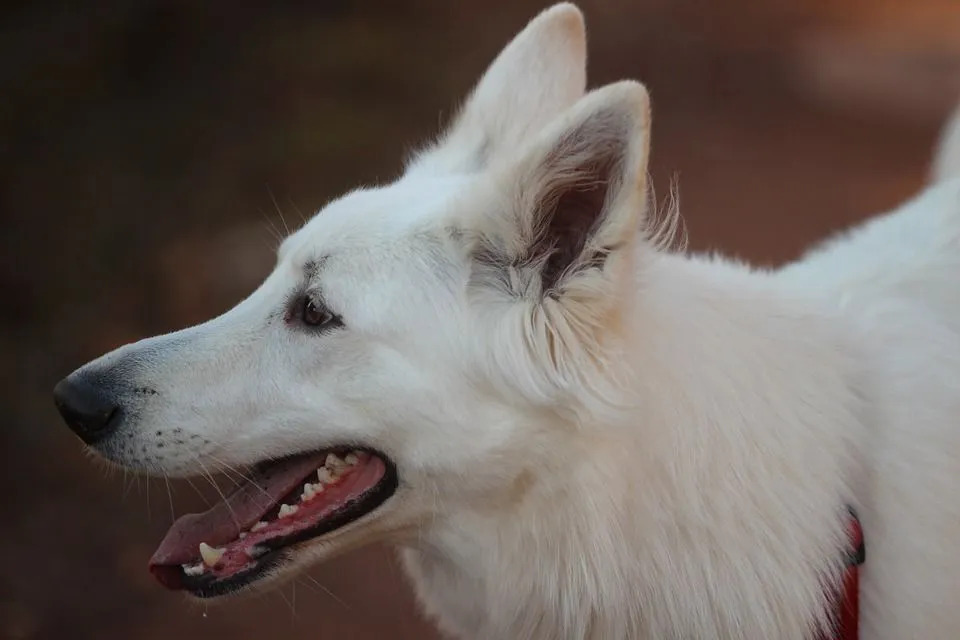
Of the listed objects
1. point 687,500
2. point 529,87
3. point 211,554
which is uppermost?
point 529,87

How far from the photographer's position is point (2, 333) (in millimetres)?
4957

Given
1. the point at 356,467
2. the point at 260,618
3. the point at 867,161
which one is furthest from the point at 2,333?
the point at 867,161

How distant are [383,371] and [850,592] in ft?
3.48

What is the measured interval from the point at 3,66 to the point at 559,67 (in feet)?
14.7

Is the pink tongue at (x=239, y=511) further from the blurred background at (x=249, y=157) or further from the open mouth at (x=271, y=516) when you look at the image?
the blurred background at (x=249, y=157)

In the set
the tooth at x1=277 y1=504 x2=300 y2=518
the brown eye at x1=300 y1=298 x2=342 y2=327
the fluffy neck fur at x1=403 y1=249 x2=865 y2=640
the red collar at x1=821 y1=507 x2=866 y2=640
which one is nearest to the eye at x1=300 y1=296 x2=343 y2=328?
the brown eye at x1=300 y1=298 x2=342 y2=327

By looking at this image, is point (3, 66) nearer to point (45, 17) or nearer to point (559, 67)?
point (45, 17)

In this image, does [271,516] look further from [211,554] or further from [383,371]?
[383,371]

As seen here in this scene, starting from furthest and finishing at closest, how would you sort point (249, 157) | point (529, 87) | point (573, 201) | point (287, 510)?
point (249, 157), point (529, 87), point (287, 510), point (573, 201)

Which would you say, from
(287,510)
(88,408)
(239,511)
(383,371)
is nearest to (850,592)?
(383,371)

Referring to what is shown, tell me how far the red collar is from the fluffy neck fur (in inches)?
0.9

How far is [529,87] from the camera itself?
8.50 feet

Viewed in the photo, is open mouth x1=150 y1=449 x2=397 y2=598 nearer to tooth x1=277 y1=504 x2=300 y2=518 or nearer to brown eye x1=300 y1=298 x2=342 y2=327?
tooth x1=277 y1=504 x2=300 y2=518

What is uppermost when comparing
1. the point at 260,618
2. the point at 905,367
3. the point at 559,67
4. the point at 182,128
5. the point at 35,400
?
the point at 559,67
